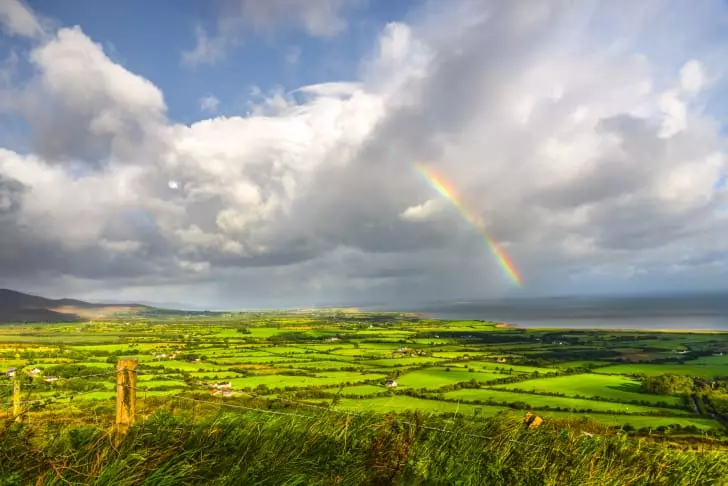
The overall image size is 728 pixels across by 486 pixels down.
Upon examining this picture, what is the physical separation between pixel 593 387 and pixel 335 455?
55232 mm

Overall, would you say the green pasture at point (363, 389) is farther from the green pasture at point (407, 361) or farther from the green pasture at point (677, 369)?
the green pasture at point (677, 369)

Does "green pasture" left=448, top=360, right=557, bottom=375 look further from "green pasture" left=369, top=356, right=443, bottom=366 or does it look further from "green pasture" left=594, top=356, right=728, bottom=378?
"green pasture" left=594, top=356, right=728, bottom=378

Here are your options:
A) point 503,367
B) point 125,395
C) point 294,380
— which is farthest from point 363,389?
point 125,395

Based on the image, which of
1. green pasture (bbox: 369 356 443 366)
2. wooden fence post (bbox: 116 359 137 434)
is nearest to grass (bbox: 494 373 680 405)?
green pasture (bbox: 369 356 443 366)

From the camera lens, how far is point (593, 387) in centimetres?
5169

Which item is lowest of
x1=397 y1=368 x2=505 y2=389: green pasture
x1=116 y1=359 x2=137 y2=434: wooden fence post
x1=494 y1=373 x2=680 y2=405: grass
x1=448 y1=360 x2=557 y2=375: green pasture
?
x1=494 y1=373 x2=680 y2=405: grass

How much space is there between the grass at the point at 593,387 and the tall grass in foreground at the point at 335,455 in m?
46.1

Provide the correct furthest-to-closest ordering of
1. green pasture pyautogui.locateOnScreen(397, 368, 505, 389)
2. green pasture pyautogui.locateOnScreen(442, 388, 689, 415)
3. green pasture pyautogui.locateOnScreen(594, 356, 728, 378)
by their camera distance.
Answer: green pasture pyautogui.locateOnScreen(594, 356, 728, 378), green pasture pyautogui.locateOnScreen(397, 368, 505, 389), green pasture pyautogui.locateOnScreen(442, 388, 689, 415)

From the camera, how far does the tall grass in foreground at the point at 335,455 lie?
4.34 m

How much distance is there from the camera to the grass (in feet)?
153

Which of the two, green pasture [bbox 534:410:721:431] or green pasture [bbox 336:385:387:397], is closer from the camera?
green pasture [bbox 534:410:721:431]

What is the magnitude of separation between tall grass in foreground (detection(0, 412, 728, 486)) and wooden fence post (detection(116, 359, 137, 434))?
0.21 m

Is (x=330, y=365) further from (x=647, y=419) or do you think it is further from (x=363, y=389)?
(x=647, y=419)

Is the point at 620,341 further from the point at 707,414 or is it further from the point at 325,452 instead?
the point at 325,452
